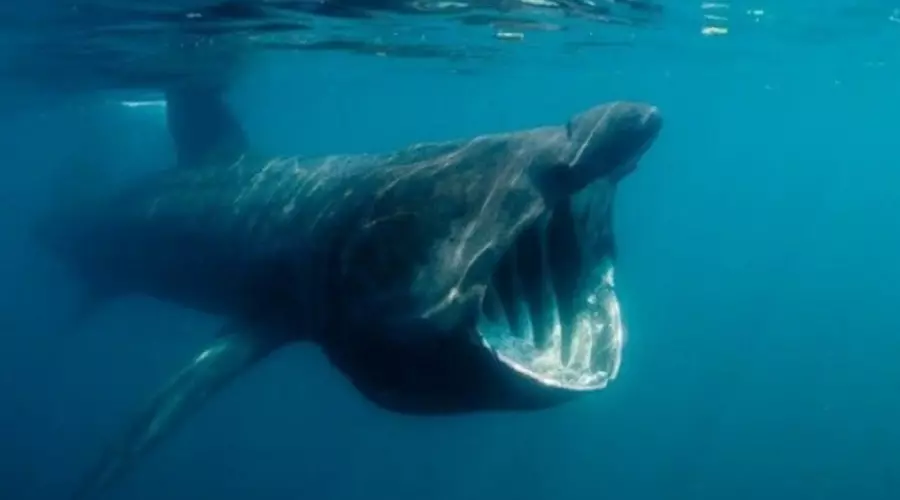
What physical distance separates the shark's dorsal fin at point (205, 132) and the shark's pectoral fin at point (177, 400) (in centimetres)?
370

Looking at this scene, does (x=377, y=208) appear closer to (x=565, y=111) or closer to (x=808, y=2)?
(x=808, y=2)

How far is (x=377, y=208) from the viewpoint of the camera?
6.63 meters

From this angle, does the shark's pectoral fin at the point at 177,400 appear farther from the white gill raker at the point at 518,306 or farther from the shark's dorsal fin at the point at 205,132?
the shark's dorsal fin at the point at 205,132

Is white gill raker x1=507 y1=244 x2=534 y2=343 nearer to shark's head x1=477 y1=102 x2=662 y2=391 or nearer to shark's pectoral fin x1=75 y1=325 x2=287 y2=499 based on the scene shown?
shark's head x1=477 y1=102 x2=662 y2=391

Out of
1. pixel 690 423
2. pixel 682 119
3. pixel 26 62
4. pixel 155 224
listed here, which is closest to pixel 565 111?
pixel 682 119

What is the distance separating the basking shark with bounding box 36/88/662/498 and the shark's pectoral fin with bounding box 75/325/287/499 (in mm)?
13

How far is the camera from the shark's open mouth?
5.63 metres

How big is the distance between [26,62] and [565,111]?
121 ft

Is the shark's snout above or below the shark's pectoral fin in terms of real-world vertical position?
above

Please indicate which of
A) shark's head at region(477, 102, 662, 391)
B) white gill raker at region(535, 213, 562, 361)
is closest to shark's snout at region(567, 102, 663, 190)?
shark's head at region(477, 102, 662, 391)

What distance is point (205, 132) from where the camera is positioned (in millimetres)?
13000

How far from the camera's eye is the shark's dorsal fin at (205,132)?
12.0 m

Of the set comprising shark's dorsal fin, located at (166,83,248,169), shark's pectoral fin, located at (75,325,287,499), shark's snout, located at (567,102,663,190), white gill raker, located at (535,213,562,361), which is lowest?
shark's pectoral fin, located at (75,325,287,499)

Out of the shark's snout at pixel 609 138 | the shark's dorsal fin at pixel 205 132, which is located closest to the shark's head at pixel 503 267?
the shark's snout at pixel 609 138
